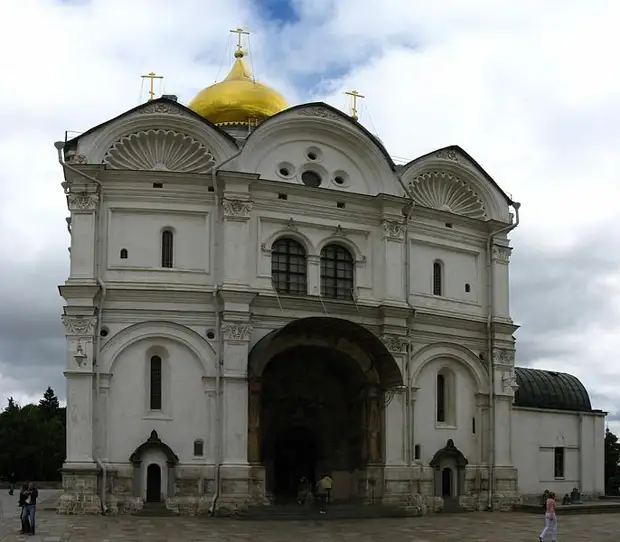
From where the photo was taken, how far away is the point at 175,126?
3206cm

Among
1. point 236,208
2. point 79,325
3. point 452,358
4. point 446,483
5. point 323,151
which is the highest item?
point 323,151

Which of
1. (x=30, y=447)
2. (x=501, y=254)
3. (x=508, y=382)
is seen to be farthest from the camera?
(x=30, y=447)

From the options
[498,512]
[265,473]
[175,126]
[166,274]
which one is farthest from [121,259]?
[498,512]

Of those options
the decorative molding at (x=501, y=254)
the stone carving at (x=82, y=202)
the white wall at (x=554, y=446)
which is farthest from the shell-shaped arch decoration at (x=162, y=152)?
the white wall at (x=554, y=446)

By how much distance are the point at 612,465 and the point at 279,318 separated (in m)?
36.2

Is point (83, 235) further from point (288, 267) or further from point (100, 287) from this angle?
point (288, 267)

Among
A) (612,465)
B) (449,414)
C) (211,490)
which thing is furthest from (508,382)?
(612,465)

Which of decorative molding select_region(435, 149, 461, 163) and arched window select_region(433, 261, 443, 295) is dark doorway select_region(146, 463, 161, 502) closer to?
arched window select_region(433, 261, 443, 295)

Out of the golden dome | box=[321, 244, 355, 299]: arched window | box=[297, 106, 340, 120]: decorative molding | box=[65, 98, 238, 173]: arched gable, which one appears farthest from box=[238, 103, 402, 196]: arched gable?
the golden dome

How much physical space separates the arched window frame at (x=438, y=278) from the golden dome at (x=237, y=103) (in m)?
8.20

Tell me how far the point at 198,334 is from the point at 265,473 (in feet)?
16.0

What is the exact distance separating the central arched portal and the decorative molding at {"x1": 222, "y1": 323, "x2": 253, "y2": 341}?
1.63ft

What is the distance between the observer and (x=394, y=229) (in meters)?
34.3

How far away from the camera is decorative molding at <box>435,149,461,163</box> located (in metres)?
36.2
